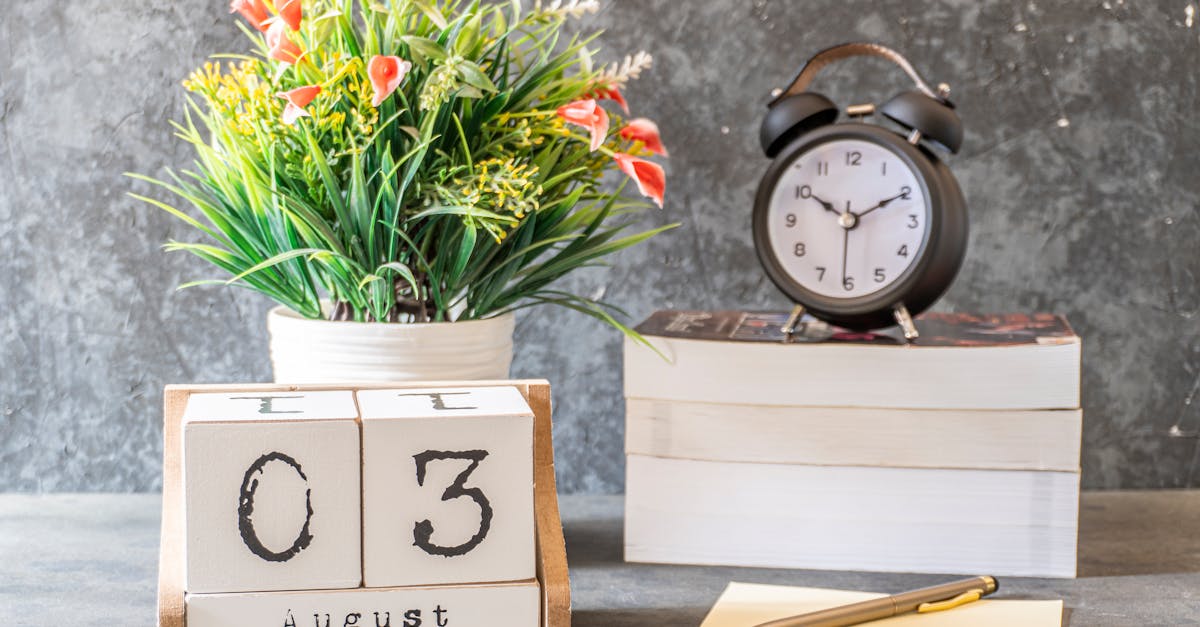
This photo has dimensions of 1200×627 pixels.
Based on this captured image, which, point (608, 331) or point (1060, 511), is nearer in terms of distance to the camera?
point (1060, 511)

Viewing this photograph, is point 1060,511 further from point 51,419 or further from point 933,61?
point 51,419

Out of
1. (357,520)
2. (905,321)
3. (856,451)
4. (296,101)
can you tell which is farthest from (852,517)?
(296,101)

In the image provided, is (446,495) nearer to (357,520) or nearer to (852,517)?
(357,520)

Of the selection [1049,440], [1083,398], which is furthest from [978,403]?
[1083,398]

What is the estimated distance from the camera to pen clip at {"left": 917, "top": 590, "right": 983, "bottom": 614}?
797 mm

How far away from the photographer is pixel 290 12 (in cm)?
79

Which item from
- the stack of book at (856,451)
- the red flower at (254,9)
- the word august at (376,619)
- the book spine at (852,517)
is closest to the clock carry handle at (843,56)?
the stack of book at (856,451)

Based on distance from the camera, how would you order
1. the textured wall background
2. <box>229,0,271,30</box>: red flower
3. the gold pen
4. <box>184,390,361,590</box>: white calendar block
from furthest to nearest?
the textured wall background, <box>229,0,271,30</box>: red flower, the gold pen, <box>184,390,361,590</box>: white calendar block

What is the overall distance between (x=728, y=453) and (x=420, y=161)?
330mm

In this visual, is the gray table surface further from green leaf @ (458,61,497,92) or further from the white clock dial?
green leaf @ (458,61,497,92)

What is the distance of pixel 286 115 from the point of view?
0.78 meters

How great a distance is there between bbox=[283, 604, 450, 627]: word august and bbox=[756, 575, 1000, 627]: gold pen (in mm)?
216

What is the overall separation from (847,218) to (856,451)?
0.19 meters

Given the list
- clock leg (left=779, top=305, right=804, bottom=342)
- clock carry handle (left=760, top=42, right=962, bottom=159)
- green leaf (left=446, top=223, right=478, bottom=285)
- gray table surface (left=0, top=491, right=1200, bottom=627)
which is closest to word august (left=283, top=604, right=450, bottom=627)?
gray table surface (left=0, top=491, right=1200, bottom=627)
